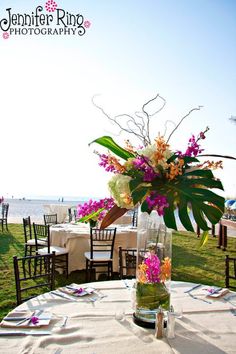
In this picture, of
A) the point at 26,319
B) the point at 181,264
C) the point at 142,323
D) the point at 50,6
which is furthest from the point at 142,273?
the point at 181,264

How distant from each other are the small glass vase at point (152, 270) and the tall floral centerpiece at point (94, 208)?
172 mm

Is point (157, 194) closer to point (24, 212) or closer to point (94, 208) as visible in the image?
point (94, 208)

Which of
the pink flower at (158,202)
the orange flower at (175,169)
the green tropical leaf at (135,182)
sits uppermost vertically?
the orange flower at (175,169)

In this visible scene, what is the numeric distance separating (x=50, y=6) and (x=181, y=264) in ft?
16.4

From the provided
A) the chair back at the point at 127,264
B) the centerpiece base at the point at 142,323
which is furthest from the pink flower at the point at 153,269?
the chair back at the point at 127,264

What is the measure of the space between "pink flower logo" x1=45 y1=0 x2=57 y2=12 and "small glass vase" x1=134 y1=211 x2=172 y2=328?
12.2 ft

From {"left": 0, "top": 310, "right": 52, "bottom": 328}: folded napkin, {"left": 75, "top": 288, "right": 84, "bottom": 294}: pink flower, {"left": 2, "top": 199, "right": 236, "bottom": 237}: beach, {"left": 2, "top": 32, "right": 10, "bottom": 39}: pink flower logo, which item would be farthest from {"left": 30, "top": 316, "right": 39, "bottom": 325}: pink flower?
{"left": 2, "top": 199, "right": 236, "bottom": 237}: beach

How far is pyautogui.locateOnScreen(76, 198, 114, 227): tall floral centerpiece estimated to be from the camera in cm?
154

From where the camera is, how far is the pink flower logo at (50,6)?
423 centimetres

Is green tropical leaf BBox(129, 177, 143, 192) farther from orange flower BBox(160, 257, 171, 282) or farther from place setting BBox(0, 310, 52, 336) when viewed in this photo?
place setting BBox(0, 310, 52, 336)

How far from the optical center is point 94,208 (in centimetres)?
155

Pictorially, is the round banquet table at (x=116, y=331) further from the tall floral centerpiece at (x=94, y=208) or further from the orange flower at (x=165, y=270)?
the tall floral centerpiece at (x=94, y=208)

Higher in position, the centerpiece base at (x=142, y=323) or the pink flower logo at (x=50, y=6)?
the pink flower logo at (x=50, y=6)

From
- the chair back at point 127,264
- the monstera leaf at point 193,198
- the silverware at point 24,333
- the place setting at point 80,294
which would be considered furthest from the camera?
the chair back at point 127,264
